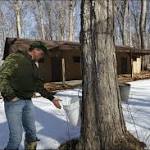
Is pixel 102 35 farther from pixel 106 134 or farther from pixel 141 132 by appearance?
pixel 141 132

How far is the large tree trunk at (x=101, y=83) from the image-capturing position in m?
5.27

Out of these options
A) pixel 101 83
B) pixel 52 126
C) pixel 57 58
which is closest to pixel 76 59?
pixel 57 58

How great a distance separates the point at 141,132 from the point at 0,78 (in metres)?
2.66

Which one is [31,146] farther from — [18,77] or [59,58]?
[59,58]

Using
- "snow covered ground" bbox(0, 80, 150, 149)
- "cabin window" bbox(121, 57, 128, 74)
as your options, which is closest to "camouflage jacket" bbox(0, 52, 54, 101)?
"snow covered ground" bbox(0, 80, 150, 149)

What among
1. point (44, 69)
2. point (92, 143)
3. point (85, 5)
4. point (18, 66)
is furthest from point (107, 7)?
point (44, 69)

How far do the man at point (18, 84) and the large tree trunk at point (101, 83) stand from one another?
654 millimetres

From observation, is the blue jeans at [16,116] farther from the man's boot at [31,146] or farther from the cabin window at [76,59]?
the cabin window at [76,59]

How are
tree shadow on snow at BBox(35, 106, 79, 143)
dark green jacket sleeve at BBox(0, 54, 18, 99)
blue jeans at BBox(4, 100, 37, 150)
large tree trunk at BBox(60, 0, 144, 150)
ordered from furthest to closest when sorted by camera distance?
tree shadow on snow at BBox(35, 106, 79, 143) < large tree trunk at BBox(60, 0, 144, 150) < blue jeans at BBox(4, 100, 37, 150) < dark green jacket sleeve at BBox(0, 54, 18, 99)

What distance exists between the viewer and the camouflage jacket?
5020 mm

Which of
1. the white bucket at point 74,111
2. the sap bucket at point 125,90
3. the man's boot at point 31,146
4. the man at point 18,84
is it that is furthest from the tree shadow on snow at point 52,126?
the sap bucket at point 125,90

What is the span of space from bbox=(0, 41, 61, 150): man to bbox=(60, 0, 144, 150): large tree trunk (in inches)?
25.7

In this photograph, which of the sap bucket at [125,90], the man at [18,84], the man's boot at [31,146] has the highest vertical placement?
the man at [18,84]

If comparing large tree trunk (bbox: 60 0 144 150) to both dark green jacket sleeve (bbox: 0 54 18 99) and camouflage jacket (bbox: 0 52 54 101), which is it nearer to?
A: camouflage jacket (bbox: 0 52 54 101)
